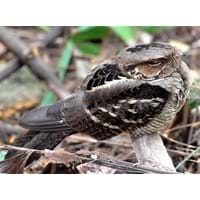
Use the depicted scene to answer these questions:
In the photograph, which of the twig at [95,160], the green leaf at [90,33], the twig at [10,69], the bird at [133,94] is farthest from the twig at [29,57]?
the twig at [95,160]

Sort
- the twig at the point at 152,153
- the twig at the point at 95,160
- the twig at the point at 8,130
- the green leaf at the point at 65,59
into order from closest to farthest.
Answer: the twig at the point at 95,160
the twig at the point at 152,153
the twig at the point at 8,130
the green leaf at the point at 65,59

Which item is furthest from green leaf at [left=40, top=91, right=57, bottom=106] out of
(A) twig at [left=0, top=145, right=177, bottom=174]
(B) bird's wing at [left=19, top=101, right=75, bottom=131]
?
(A) twig at [left=0, top=145, right=177, bottom=174]

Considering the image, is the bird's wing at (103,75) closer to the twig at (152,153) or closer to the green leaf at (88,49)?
the twig at (152,153)

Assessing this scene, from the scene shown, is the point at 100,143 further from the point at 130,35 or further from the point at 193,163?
the point at 130,35

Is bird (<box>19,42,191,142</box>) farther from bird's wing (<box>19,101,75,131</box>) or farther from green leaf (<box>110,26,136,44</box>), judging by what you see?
green leaf (<box>110,26,136,44</box>)

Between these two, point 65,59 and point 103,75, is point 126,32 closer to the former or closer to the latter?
point 65,59

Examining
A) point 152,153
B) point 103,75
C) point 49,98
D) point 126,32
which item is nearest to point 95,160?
point 152,153
